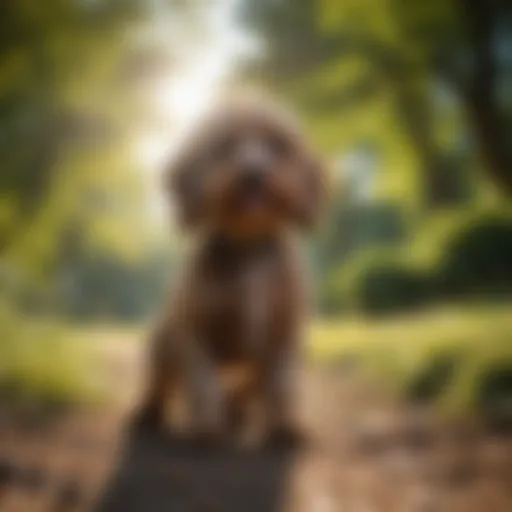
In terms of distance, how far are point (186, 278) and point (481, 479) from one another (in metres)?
0.53

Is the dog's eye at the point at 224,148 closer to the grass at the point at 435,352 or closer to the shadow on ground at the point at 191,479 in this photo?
the grass at the point at 435,352

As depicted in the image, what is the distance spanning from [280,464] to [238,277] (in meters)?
0.29

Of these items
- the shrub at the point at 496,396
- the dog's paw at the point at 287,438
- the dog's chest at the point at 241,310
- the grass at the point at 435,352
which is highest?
the dog's chest at the point at 241,310

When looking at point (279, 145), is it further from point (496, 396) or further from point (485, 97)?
point (496, 396)

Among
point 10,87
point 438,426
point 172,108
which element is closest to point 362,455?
point 438,426

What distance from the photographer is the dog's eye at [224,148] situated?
1.35m

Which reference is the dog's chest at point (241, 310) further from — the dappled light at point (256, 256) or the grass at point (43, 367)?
the grass at point (43, 367)

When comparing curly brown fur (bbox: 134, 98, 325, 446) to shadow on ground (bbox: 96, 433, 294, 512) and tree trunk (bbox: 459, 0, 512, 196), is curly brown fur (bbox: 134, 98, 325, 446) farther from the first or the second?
tree trunk (bbox: 459, 0, 512, 196)

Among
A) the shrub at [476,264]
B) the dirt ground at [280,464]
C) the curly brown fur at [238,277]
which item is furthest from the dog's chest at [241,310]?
the shrub at [476,264]

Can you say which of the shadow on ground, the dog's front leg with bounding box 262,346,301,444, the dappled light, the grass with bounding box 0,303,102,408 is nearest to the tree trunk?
the dappled light

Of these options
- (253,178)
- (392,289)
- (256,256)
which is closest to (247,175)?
(253,178)

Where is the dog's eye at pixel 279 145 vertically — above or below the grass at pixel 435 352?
above

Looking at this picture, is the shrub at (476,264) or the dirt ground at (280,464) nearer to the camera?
the dirt ground at (280,464)

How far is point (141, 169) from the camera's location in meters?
1.42
